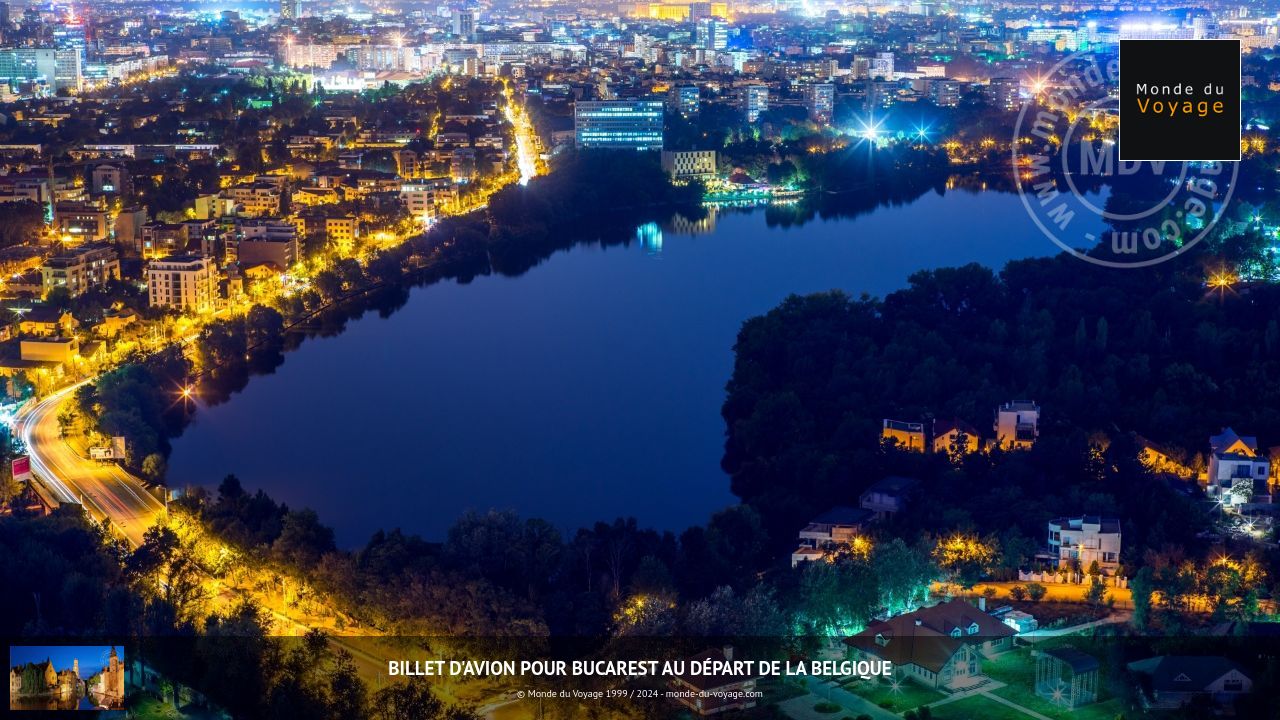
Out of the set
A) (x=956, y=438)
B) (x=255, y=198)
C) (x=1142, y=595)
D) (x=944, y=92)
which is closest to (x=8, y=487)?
(x=956, y=438)

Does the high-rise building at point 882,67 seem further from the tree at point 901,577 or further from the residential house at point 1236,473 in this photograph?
the tree at point 901,577

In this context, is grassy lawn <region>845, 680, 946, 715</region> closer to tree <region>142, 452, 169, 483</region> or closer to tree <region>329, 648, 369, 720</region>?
tree <region>329, 648, 369, 720</region>

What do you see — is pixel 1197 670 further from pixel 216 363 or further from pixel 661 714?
pixel 216 363

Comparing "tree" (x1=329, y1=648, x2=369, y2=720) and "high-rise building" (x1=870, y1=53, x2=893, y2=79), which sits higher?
"high-rise building" (x1=870, y1=53, x2=893, y2=79)

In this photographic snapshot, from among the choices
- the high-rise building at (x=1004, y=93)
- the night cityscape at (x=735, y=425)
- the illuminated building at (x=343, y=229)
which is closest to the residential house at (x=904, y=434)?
the night cityscape at (x=735, y=425)

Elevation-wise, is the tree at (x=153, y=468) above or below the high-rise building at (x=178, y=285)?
below

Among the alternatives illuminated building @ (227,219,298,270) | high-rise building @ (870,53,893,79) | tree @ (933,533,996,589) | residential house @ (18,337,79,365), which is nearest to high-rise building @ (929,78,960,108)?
high-rise building @ (870,53,893,79)
